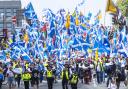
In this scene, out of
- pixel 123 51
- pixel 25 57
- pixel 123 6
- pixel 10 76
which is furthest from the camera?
pixel 123 6

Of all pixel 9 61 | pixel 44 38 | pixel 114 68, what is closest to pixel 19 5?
pixel 44 38

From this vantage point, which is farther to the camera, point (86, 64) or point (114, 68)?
point (86, 64)

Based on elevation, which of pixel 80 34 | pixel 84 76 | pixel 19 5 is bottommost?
pixel 84 76

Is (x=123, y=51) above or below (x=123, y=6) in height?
below

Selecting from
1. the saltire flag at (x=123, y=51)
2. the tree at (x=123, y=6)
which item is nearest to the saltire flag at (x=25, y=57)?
the saltire flag at (x=123, y=51)

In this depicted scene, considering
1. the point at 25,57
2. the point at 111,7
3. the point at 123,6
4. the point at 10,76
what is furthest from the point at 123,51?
the point at 123,6

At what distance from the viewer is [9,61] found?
135ft

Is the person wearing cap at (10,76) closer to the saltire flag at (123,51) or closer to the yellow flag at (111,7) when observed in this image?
the saltire flag at (123,51)

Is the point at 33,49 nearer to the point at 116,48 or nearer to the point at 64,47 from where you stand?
the point at 64,47

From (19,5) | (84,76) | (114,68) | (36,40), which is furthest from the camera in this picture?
(19,5)

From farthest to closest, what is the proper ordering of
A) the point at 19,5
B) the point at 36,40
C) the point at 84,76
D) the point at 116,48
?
the point at 19,5 → the point at 36,40 → the point at 84,76 → the point at 116,48

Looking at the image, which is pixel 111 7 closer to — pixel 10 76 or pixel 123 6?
pixel 10 76

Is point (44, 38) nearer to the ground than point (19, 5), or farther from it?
nearer to the ground

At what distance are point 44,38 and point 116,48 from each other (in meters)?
12.4
